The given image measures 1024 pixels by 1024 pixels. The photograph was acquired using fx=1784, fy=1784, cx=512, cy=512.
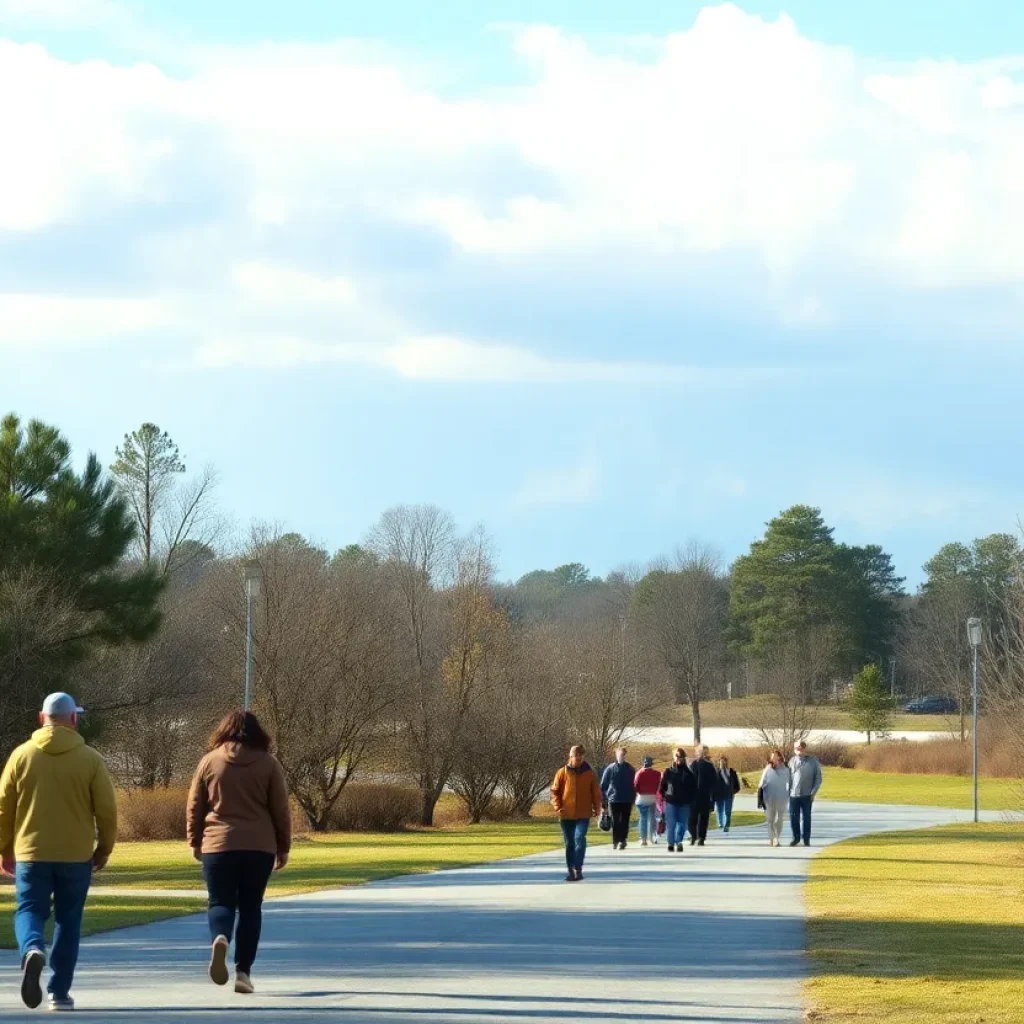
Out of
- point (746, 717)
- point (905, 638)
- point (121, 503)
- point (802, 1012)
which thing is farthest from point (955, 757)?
point (802, 1012)

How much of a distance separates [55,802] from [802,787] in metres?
21.6

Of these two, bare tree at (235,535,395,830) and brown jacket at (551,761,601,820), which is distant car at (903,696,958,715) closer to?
bare tree at (235,535,395,830)

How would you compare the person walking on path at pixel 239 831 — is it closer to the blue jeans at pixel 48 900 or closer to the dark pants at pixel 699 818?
the blue jeans at pixel 48 900

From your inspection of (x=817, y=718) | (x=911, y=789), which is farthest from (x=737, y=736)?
(x=911, y=789)

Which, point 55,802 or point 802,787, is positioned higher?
point 55,802

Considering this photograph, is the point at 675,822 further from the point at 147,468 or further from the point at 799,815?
the point at 147,468

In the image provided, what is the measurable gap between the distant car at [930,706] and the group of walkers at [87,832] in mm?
100922

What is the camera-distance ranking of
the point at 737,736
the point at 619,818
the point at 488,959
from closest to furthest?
1. the point at 488,959
2. the point at 619,818
3. the point at 737,736

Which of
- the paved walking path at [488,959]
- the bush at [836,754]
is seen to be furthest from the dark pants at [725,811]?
the bush at [836,754]

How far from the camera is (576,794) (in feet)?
70.3

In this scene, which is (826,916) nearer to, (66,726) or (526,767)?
(66,726)

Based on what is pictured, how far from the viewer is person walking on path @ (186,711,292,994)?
1052 centimetres

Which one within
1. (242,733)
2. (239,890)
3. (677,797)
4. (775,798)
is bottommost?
(775,798)

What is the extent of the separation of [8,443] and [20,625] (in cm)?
469
